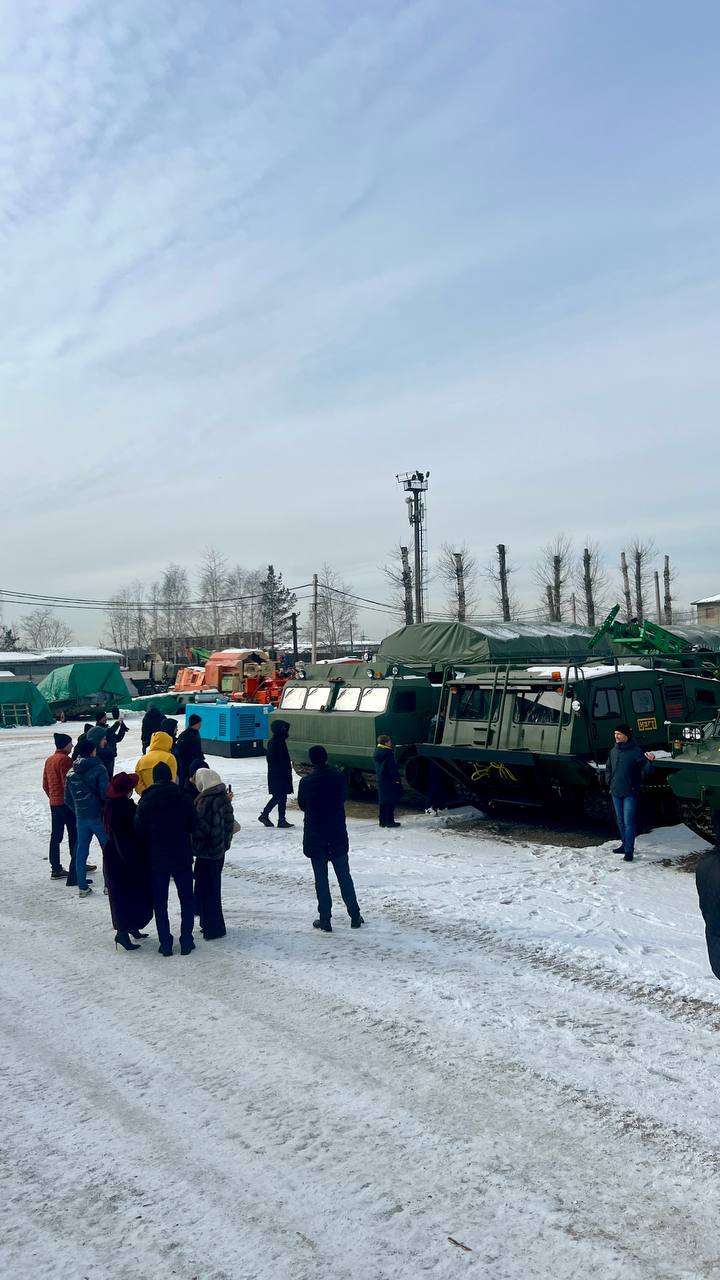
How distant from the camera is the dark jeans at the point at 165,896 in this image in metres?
7.53

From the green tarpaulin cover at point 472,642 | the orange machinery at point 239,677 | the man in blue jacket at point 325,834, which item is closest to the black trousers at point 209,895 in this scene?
the man in blue jacket at point 325,834

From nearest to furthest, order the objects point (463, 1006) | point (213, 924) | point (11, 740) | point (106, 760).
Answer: point (463, 1006) → point (213, 924) → point (106, 760) → point (11, 740)

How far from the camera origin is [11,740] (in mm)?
30781

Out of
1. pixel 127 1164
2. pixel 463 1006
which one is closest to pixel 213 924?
pixel 463 1006

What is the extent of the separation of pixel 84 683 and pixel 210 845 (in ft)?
103

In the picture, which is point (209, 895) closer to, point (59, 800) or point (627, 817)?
point (59, 800)

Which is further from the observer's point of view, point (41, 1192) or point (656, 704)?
point (656, 704)

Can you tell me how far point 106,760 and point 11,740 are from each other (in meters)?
21.0

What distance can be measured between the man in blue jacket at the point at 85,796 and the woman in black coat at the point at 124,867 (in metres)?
2.00

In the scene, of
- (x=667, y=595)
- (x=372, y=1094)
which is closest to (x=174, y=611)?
(x=667, y=595)

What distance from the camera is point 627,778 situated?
10.4m

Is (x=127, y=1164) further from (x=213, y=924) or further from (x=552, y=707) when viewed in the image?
(x=552, y=707)

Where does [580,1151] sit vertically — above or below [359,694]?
below

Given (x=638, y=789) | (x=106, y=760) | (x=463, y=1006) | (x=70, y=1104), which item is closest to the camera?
(x=70, y=1104)
